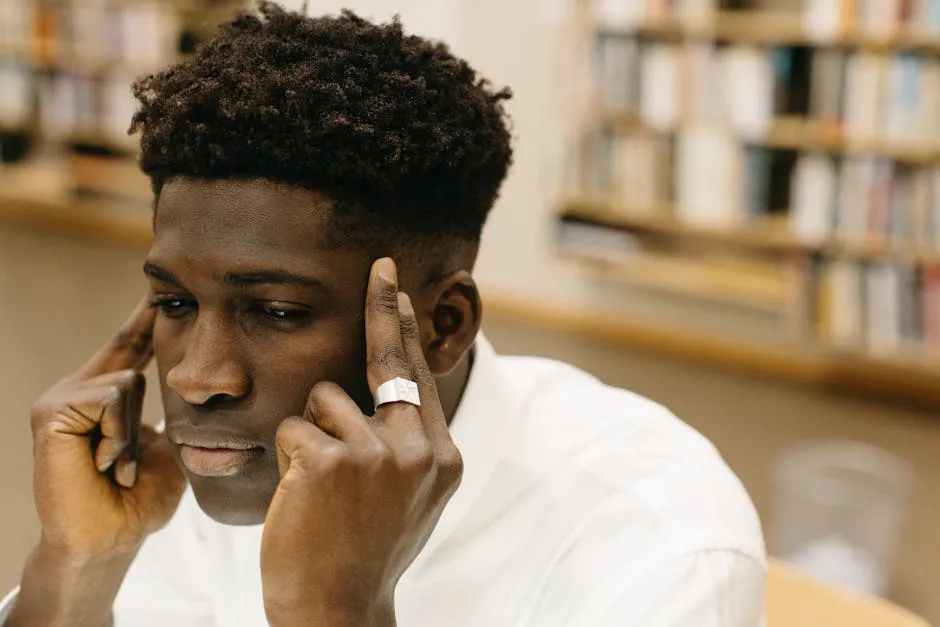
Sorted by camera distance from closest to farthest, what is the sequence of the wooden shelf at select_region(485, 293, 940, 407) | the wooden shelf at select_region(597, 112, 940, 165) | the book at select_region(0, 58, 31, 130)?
the wooden shelf at select_region(597, 112, 940, 165) → the wooden shelf at select_region(485, 293, 940, 407) → the book at select_region(0, 58, 31, 130)

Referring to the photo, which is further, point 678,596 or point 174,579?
point 174,579

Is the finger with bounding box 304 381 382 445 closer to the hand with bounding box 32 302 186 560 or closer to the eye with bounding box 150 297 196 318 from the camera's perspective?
the eye with bounding box 150 297 196 318

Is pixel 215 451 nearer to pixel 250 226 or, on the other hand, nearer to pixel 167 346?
pixel 167 346

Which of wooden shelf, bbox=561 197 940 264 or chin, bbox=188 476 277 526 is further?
wooden shelf, bbox=561 197 940 264

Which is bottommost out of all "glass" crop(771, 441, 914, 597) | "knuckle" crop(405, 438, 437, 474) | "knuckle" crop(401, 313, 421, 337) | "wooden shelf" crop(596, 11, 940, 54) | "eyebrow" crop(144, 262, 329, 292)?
"glass" crop(771, 441, 914, 597)

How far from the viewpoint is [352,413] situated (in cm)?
85

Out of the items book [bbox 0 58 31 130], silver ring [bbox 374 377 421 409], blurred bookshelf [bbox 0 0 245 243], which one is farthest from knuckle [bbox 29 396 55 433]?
book [bbox 0 58 31 130]

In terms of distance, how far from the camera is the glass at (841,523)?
2650 mm

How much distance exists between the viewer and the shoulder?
0.96 meters

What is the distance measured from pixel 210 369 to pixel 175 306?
0.33 feet

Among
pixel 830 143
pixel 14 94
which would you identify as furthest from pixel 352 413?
pixel 14 94

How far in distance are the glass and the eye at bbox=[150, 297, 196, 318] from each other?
7.01 ft

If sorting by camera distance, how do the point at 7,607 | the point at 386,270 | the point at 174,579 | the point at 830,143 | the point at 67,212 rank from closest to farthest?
the point at 386,270, the point at 7,607, the point at 174,579, the point at 830,143, the point at 67,212

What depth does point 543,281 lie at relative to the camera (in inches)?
177
